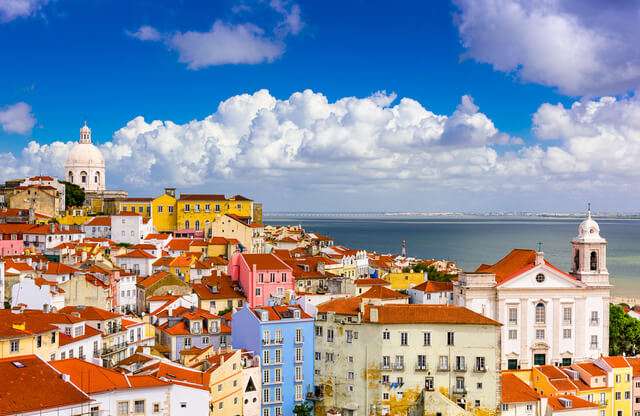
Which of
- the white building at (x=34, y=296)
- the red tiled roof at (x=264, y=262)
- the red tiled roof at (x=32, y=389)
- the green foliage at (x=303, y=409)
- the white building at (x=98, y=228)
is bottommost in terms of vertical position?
the green foliage at (x=303, y=409)

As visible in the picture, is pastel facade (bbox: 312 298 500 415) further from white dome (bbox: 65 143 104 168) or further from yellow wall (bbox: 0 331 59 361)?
white dome (bbox: 65 143 104 168)

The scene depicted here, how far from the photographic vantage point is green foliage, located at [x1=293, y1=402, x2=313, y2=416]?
38531 mm

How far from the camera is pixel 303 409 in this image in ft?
127

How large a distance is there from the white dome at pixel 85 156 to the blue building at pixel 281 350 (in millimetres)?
75740

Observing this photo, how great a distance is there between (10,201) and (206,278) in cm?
3919

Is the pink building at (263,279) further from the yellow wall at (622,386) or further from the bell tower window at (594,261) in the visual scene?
the yellow wall at (622,386)

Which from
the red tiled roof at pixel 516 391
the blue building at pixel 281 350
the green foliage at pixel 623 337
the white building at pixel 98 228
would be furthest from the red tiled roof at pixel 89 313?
the green foliage at pixel 623 337

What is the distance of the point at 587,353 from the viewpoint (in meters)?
50.9

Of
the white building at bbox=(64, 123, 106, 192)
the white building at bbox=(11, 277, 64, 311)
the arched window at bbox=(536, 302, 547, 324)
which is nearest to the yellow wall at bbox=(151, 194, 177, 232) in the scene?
the white building at bbox=(64, 123, 106, 192)

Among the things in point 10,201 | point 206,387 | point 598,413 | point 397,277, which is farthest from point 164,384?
point 10,201

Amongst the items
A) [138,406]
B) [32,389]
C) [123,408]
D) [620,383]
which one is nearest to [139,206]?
[138,406]

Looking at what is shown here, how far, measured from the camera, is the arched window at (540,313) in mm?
50844

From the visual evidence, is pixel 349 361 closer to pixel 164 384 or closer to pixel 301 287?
pixel 164 384

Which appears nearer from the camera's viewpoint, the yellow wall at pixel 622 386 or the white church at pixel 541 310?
the yellow wall at pixel 622 386
